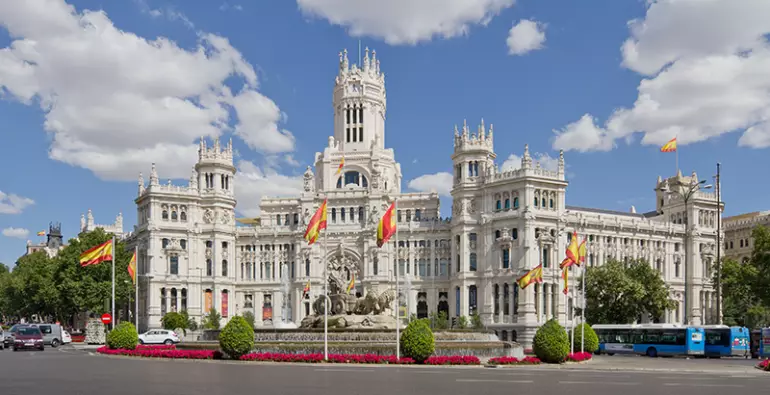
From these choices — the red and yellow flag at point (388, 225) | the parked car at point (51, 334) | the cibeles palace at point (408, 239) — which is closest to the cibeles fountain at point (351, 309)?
the red and yellow flag at point (388, 225)

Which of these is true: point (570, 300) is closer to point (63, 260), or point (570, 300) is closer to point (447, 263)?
point (447, 263)

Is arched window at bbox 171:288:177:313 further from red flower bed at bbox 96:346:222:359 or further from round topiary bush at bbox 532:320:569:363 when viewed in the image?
round topiary bush at bbox 532:320:569:363

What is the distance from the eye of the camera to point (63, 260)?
111 meters

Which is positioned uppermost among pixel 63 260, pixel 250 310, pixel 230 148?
pixel 230 148

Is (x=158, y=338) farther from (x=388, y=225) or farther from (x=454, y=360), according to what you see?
(x=454, y=360)

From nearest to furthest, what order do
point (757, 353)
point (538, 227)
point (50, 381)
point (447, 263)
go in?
point (50, 381) → point (757, 353) → point (538, 227) → point (447, 263)

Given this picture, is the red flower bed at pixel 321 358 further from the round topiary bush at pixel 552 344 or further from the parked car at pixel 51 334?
the parked car at pixel 51 334

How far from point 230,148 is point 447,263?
38.4 m

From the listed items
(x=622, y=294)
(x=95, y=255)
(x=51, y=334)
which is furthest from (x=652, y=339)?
(x=51, y=334)

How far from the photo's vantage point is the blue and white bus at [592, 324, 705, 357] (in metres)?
72.0

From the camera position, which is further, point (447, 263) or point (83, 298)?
point (447, 263)

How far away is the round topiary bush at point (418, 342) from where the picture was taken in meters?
46.2

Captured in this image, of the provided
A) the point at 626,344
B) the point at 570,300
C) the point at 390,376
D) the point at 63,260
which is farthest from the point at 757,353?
the point at 63,260

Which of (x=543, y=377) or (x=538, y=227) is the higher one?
(x=538, y=227)
